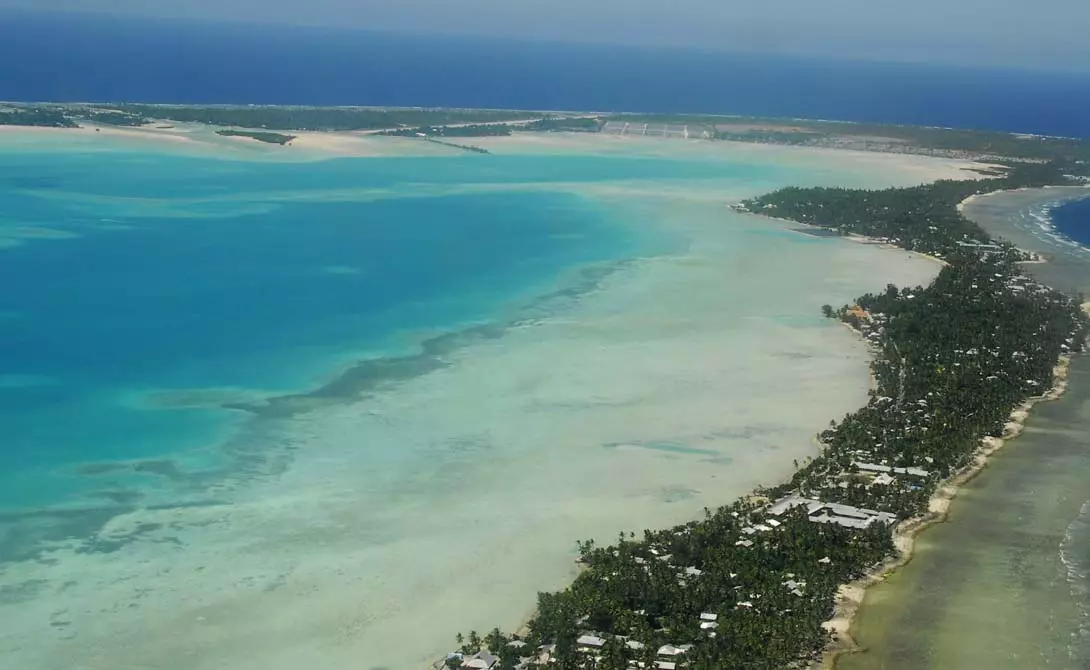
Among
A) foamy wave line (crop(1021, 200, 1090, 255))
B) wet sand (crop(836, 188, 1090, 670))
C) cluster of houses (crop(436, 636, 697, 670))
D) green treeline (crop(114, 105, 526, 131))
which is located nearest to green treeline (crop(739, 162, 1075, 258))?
foamy wave line (crop(1021, 200, 1090, 255))

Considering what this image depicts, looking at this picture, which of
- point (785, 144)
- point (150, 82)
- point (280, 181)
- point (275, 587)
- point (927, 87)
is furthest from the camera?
point (927, 87)

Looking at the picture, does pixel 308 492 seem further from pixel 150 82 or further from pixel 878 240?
pixel 150 82

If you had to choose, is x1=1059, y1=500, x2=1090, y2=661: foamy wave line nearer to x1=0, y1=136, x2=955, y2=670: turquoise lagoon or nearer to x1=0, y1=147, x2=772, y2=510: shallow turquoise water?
x1=0, y1=136, x2=955, y2=670: turquoise lagoon

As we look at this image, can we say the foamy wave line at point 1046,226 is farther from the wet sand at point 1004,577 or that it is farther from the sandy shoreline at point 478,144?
the wet sand at point 1004,577

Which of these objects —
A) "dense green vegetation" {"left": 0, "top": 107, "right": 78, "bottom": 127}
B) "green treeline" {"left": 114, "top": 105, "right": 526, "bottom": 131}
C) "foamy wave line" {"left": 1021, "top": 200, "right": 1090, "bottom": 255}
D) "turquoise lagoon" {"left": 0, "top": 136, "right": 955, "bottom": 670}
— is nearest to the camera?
"turquoise lagoon" {"left": 0, "top": 136, "right": 955, "bottom": 670}

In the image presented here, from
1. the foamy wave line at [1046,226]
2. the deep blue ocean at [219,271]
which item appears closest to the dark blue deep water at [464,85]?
the deep blue ocean at [219,271]

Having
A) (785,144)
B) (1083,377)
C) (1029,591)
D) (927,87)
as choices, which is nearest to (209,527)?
(1029,591)

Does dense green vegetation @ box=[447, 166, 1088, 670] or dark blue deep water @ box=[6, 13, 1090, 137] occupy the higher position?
dark blue deep water @ box=[6, 13, 1090, 137]
